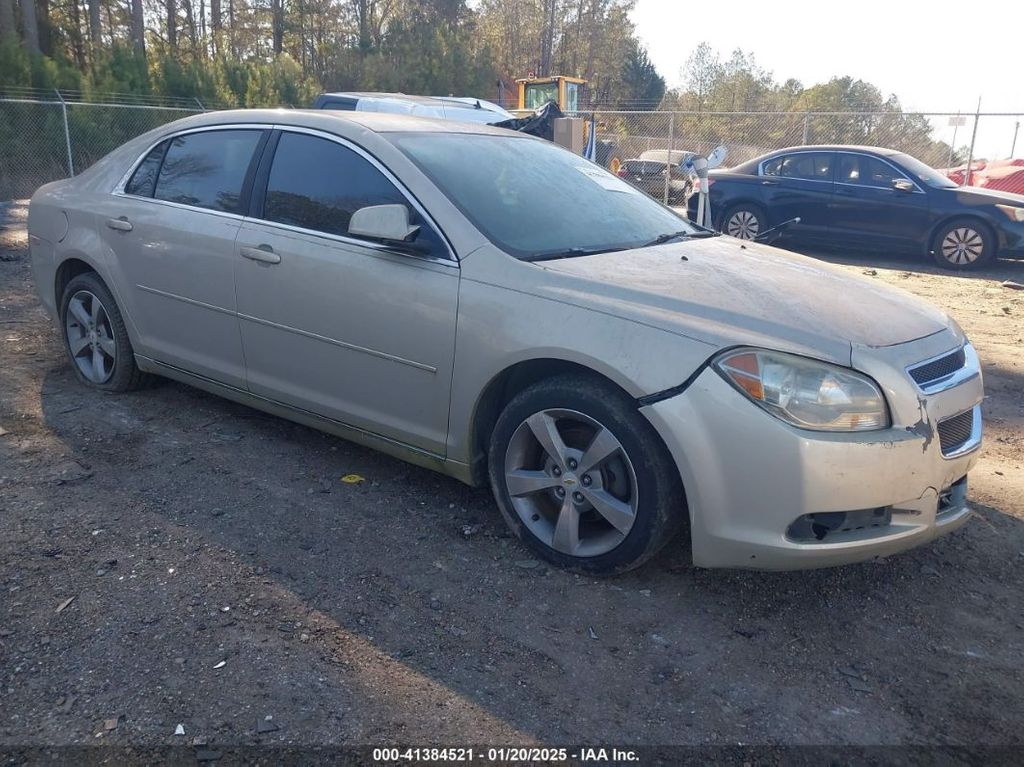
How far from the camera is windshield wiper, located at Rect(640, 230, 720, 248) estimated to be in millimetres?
4016

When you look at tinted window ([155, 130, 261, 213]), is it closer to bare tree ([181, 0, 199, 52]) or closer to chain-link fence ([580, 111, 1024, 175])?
chain-link fence ([580, 111, 1024, 175])

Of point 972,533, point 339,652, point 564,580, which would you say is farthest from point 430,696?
point 972,533

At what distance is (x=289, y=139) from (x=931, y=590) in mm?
3427

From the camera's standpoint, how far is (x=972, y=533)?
382 cm

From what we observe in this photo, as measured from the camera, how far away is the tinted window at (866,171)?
11852 millimetres

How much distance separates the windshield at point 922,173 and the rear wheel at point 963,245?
0.59 meters

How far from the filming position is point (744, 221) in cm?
1301

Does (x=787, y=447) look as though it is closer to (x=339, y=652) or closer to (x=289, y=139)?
(x=339, y=652)

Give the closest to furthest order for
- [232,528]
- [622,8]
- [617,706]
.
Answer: [617,706] → [232,528] → [622,8]

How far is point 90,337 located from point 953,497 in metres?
4.64

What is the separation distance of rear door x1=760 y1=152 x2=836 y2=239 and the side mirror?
984 centimetres

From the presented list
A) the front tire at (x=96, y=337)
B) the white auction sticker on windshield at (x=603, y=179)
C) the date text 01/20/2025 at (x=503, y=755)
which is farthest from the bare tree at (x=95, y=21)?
the date text 01/20/2025 at (x=503, y=755)

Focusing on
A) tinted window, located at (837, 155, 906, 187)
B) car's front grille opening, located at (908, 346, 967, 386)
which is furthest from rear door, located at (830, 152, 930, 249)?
car's front grille opening, located at (908, 346, 967, 386)

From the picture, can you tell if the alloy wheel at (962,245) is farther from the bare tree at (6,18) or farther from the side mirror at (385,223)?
the bare tree at (6,18)
